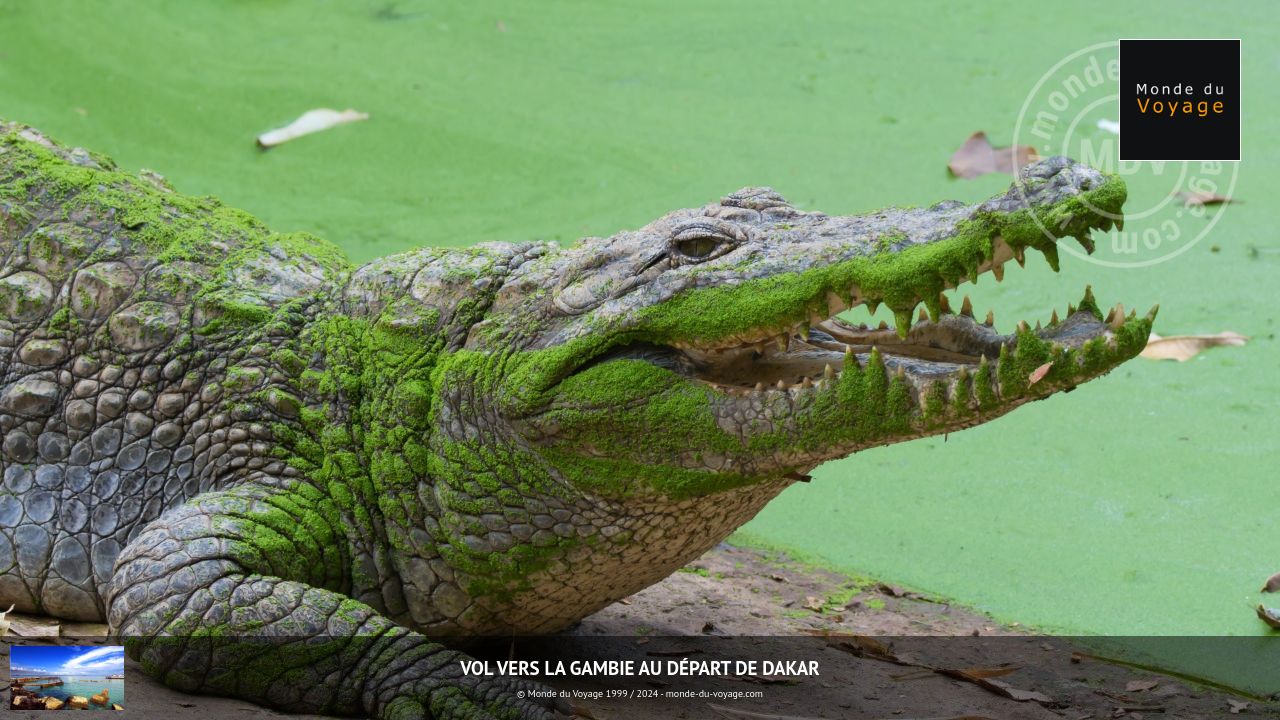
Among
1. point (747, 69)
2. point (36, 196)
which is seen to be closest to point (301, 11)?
point (747, 69)

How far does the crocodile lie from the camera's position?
A: 345 cm

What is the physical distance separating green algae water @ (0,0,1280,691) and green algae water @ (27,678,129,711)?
278 centimetres

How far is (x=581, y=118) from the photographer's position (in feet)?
29.3

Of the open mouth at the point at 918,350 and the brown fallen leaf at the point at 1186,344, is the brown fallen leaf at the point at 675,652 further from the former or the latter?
the brown fallen leaf at the point at 1186,344

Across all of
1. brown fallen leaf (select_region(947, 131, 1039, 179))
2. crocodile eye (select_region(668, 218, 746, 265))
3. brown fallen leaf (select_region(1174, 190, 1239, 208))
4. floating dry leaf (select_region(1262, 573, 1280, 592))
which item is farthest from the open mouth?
brown fallen leaf (select_region(1174, 190, 1239, 208))

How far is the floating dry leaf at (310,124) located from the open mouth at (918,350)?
535 centimetres

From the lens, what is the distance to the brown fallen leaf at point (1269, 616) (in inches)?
188

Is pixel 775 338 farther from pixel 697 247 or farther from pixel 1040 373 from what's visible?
pixel 1040 373

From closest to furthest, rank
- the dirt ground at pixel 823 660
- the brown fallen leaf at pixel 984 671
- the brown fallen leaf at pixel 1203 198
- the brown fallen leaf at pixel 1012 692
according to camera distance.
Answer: the dirt ground at pixel 823 660 → the brown fallen leaf at pixel 1012 692 → the brown fallen leaf at pixel 984 671 → the brown fallen leaf at pixel 1203 198

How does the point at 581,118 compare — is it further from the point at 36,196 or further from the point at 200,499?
the point at 200,499

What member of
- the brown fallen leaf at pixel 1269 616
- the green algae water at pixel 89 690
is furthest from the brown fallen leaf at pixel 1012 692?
the green algae water at pixel 89 690

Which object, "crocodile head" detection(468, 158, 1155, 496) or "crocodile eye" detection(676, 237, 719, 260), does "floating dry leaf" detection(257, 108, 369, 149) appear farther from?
"crocodile eye" detection(676, 237, 719, 260)

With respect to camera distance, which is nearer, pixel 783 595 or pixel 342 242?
pixel 783 595

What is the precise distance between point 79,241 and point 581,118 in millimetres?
4952
